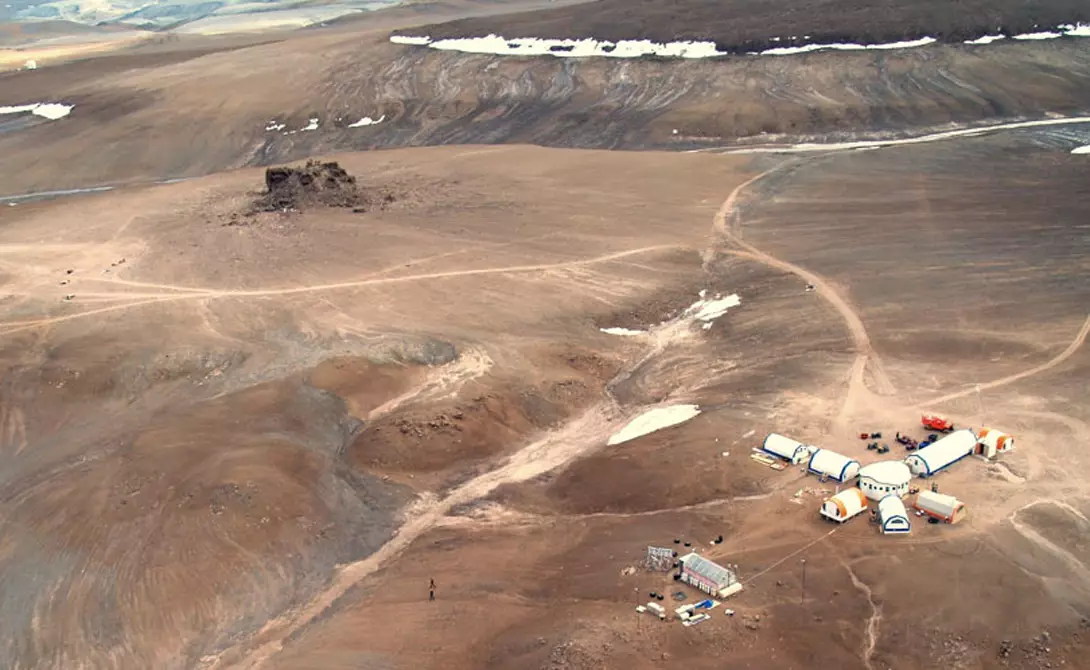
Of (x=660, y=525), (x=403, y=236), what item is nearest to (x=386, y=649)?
(x=660, y=525)

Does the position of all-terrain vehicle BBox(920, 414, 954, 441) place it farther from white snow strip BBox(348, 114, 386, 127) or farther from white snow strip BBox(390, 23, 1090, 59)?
white snow strip BBox(348, 114, 386, 127)

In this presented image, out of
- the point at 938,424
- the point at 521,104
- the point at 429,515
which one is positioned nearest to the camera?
the point at 429,515

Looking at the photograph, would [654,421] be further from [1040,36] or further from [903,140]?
[1040,36]

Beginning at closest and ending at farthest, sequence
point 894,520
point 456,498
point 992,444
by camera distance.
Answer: point 894,520 → point 992,444 → point 456,498

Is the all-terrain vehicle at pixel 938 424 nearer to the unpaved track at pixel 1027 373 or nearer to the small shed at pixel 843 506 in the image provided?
the unpaved track at pixel 1027 373

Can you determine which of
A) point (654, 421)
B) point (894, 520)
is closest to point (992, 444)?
point (894, 520)

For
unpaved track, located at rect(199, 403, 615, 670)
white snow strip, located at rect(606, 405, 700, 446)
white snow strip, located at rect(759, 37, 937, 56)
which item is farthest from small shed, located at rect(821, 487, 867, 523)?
white snow strip, located at rect(759, 37, 937, 56)
